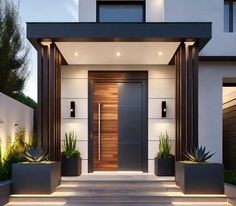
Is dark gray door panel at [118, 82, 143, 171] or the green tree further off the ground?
the green tree

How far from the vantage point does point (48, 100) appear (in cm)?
808

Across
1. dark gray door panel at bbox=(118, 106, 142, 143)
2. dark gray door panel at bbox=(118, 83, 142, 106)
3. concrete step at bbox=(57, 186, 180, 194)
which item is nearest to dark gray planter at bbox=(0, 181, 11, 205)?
concrete step at bbox=(57, 186, 180, 194)

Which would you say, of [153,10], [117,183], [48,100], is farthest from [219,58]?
[48,100]

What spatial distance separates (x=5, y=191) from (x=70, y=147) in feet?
9.09

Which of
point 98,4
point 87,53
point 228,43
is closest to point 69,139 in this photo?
point 87,53

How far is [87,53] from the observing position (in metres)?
9.00

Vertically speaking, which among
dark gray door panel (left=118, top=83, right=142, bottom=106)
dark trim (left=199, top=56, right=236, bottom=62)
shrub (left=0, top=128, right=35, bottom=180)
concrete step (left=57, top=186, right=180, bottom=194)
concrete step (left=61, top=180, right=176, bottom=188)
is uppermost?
dark trim (left=199, top=56, right=236, bottom=62)

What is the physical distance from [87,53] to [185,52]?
2.41 m

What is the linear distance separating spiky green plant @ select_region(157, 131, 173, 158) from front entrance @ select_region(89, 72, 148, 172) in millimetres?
481

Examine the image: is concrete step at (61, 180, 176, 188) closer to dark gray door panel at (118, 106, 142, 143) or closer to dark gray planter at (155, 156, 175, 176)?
dark gray planter at (155, 156, 175, 176)

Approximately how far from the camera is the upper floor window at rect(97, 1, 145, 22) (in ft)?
35.4

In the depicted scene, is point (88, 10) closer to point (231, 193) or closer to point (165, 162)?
point (165, 162)

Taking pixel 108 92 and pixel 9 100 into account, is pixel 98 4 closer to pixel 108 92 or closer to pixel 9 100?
pixel 108 92

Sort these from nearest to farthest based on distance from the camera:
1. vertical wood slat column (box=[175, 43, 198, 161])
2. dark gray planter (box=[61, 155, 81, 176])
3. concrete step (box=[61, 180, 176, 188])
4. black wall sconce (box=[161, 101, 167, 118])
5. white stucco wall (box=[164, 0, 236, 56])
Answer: concrete step (box=[61, 180, 176, 188]), vertical wood slat column (box=[175, 43, 198, 161]), dark gray planter (box=[61, 155, 81, 176]), black wall sconce (box=[161, 101, 167, 118]), white stucco wall (box=[164, 0, 236, 56])
